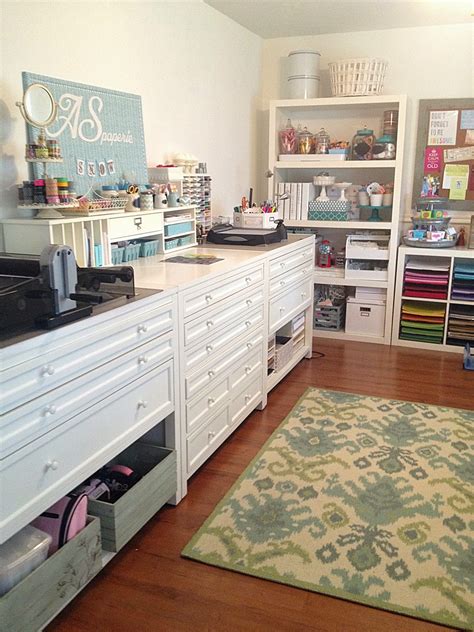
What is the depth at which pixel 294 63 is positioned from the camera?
4148mm

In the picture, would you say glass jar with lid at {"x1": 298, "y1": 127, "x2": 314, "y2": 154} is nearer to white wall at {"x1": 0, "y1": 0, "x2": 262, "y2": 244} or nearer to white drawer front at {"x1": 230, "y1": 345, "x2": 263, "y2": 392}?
white wall at {"x1": 0, "y1": 0, "x2": 262, "y2": 244}

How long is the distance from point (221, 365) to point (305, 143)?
93.5 inches

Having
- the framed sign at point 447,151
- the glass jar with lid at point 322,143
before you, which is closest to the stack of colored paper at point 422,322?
the framed sign at point 447,151

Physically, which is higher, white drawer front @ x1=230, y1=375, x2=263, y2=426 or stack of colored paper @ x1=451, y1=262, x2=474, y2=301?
stack of colored paper @ x1=451, y1=262, x2=474, y2=301

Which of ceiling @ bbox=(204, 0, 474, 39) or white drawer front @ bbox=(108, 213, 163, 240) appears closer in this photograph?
white drawer front @ bbox=(108, 213, 163, 240)

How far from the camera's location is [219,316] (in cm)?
240

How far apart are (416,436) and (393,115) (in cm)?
242

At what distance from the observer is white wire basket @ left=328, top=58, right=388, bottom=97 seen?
3.87m

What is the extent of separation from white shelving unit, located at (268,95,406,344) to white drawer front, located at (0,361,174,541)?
2511 millimetres

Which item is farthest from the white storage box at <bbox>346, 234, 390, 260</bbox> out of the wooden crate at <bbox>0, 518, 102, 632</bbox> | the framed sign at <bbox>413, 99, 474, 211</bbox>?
the wooden crate at <bbox>0, 518, 102, 632</bbox>

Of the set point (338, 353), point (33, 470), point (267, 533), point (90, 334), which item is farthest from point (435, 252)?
point (33, 470)

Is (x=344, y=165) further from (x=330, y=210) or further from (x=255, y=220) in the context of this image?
(x=255, y=220)

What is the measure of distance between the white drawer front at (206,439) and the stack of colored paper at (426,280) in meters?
2.07

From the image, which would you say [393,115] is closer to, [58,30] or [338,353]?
[338,353]
